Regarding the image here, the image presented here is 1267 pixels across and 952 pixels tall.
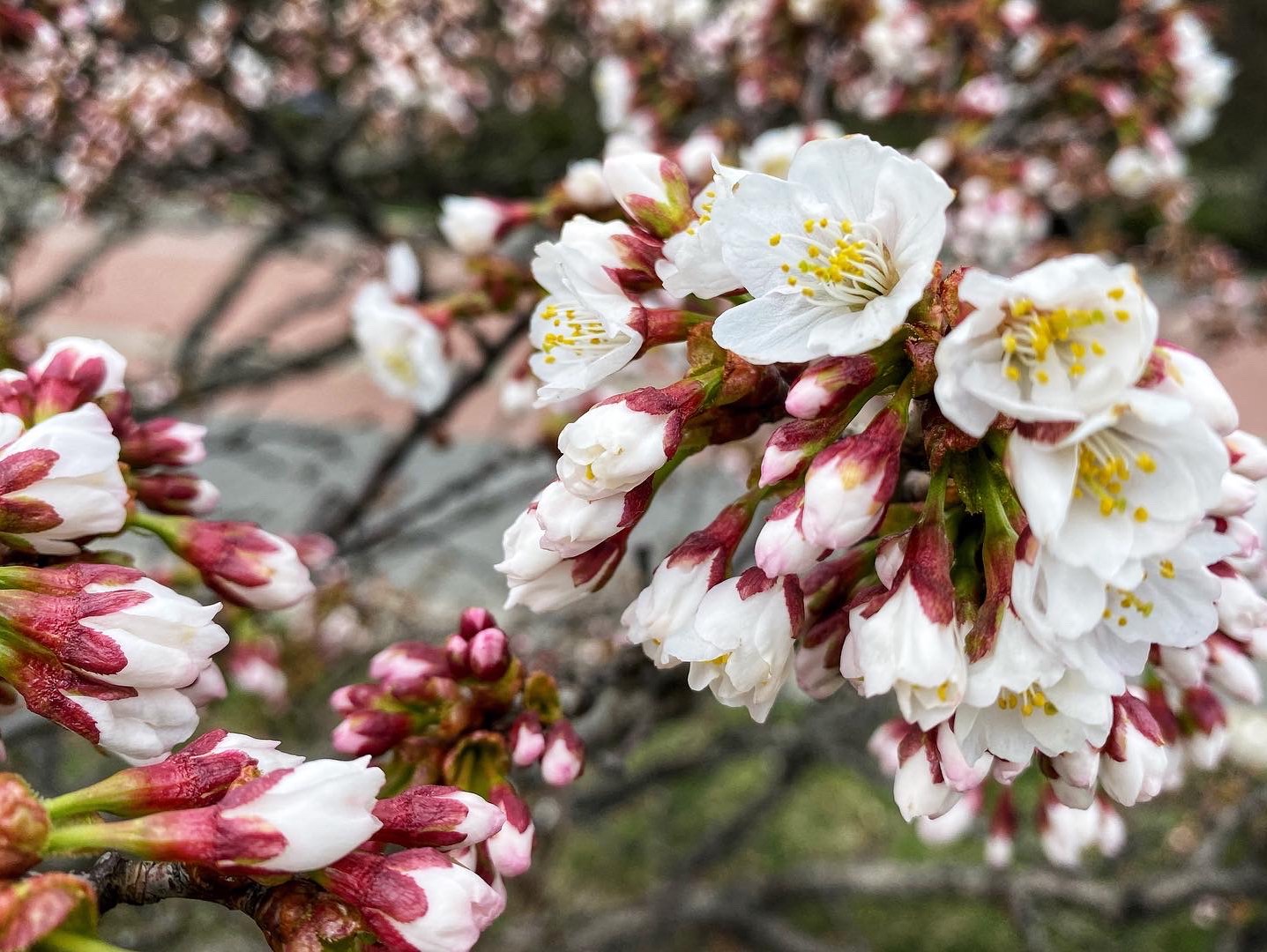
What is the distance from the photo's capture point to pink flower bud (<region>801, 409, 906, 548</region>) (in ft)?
2.69

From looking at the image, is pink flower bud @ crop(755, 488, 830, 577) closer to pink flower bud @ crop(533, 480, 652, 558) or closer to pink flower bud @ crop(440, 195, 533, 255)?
pink flower bud @ crop(533, 480, 652, 558)

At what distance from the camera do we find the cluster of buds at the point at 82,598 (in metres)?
0.87

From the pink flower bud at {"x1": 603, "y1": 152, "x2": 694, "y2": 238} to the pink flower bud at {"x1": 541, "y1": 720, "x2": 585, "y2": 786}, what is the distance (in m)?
0.57

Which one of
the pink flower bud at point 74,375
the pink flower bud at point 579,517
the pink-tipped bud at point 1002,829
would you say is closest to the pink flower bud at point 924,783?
the pink flower bud at point 579,517

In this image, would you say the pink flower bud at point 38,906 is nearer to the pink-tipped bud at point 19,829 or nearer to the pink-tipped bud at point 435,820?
the pink-tipped bud at point 19,829

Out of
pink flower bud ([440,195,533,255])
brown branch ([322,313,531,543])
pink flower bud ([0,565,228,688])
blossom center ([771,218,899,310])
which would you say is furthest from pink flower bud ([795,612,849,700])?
brown branch ([322,313,531,543])

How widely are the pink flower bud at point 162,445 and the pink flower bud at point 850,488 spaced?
2.54 ft

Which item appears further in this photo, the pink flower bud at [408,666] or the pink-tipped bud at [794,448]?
the pink flower bud at [408,666]

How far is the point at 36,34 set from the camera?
7.63 ft

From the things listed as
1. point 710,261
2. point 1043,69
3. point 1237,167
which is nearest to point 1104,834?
point 710,261

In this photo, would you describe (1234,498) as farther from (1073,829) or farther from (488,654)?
(1073,829)

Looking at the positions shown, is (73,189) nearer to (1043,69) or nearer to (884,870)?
(1043,69)

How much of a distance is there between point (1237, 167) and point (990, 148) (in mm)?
13749

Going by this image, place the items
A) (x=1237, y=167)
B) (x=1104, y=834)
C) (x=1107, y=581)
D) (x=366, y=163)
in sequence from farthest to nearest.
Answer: (x=1237, y=167)
(x=366, y=163)
(x=1104, y=834)
(x=1107, y=581)
